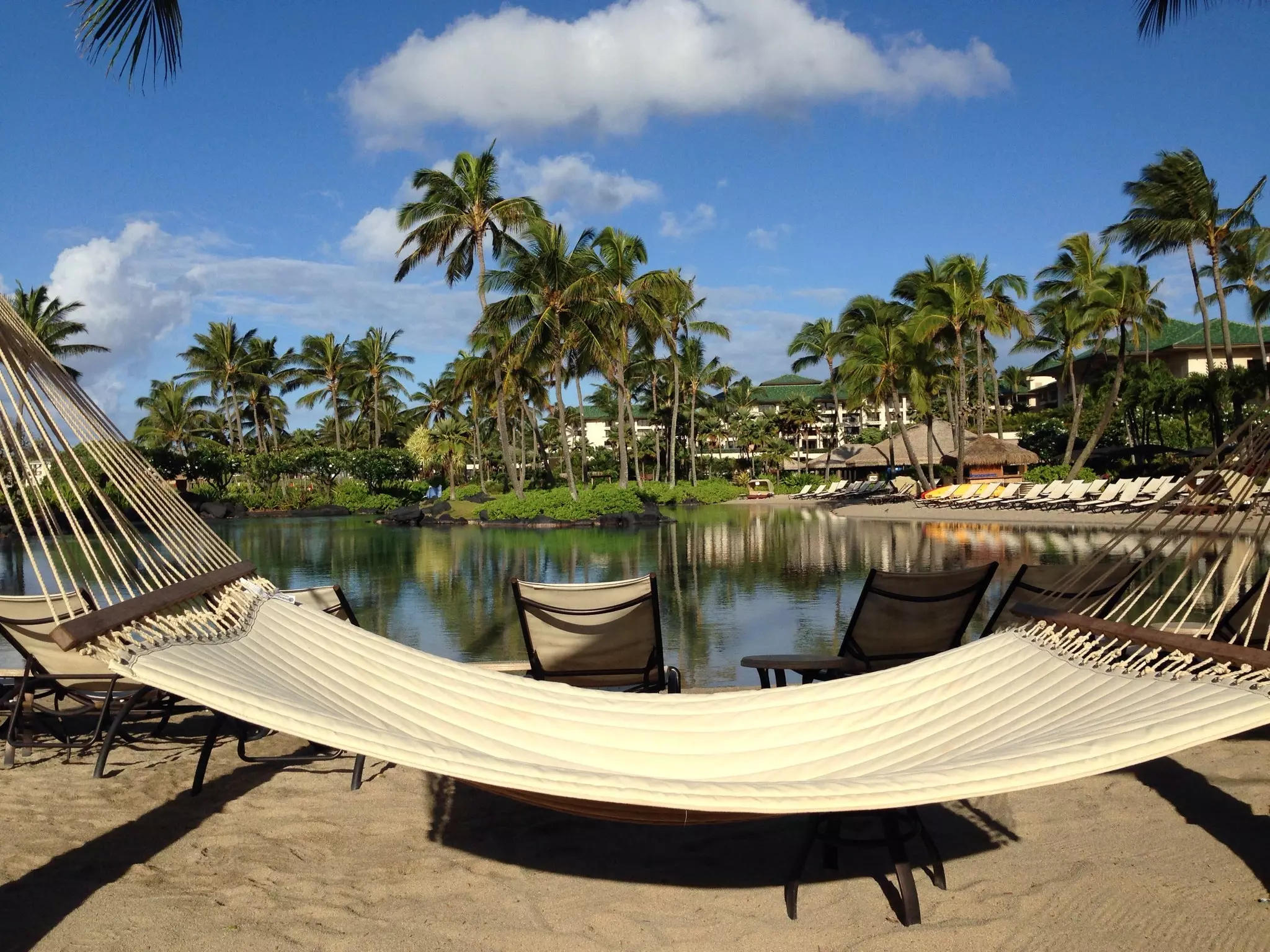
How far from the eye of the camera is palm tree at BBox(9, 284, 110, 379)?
78.3 ft

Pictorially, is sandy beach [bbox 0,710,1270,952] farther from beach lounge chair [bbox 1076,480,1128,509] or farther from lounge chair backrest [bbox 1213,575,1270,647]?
beach lounge chair [bbox 1076,480,1128,509]

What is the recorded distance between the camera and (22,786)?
2.89 meters

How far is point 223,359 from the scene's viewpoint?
1345 inches

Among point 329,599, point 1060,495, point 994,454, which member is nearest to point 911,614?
point 329,599

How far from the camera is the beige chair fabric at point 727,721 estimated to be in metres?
1.64

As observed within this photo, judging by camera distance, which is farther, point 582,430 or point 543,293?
point 582,430

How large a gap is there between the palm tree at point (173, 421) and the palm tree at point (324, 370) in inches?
163

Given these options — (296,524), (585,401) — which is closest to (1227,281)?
(296,524)

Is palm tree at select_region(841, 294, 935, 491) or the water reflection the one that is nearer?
the water reflection

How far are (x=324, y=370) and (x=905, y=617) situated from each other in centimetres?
3572

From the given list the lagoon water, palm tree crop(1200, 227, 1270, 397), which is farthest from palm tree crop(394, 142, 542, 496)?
palm tree crop(1200, 227, 1270, 397)

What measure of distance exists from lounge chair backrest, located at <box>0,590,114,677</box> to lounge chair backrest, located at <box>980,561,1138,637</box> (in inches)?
123

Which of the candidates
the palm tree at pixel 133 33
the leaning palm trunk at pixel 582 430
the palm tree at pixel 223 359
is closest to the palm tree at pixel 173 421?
the palm tree at pixel 223 359

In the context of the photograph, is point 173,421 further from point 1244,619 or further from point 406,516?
point 1244,619
